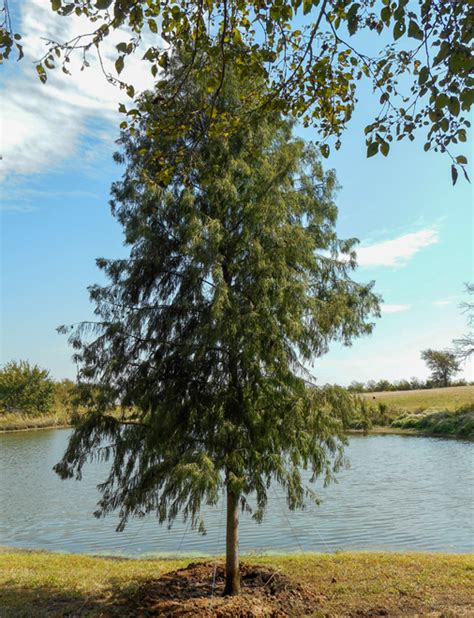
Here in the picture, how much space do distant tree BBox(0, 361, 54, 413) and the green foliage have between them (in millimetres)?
42716

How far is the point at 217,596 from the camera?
575cm

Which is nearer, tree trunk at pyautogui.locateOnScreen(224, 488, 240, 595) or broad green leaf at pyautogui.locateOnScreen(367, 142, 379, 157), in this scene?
broad green leaf at pyautogui.locateOnScreen(367, 142, 379, 157)

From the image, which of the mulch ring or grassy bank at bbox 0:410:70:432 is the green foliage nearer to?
the mulch ring

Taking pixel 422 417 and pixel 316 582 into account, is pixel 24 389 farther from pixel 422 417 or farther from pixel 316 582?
pixel 316 582

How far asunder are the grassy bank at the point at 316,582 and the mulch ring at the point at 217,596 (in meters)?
0.15

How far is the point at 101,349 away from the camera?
5.95 meters

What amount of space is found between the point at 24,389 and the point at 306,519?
129ft

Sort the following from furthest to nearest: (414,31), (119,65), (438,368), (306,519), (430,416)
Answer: (438,368) → (430,416) → (306,519) → (119,65) → (414,31)

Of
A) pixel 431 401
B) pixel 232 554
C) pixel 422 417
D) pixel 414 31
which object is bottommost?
pixel 232 554

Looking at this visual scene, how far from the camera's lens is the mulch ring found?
521 centimetres

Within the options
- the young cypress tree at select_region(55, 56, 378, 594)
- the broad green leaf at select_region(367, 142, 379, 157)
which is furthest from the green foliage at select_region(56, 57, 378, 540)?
the broad green leaf at select_region(367, 142, 379, 157)

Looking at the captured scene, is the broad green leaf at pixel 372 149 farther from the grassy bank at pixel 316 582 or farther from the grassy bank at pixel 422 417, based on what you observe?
the grassy bank at pixel 422 417

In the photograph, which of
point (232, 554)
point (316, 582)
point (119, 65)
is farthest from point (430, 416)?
point (119, 65)

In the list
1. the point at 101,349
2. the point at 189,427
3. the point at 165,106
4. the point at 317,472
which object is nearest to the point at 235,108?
the point at 165,106
